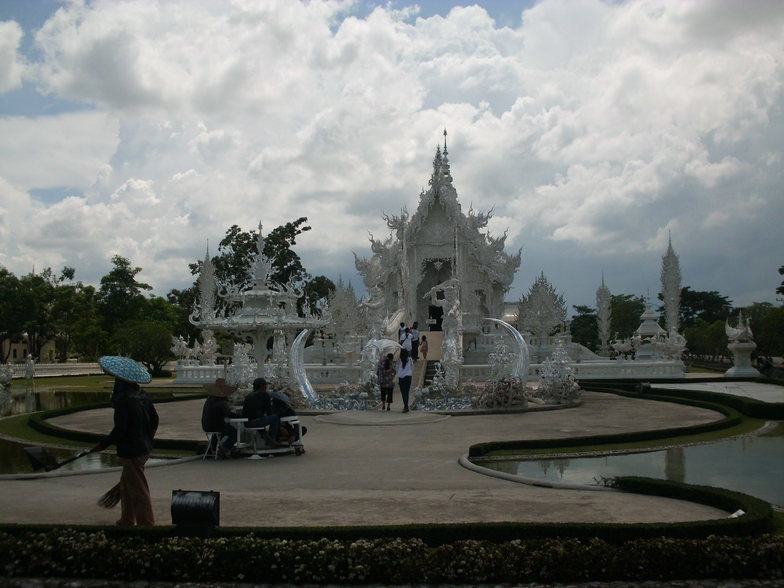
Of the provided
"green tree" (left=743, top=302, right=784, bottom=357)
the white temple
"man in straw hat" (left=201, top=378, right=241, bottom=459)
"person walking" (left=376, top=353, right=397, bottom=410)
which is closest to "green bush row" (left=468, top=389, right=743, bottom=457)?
"man in straw hat" (left=201, top=378, right=241, bottom=459)

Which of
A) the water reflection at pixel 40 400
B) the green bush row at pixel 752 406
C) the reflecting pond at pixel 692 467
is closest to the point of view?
the reflecting pond at pixel 692 467

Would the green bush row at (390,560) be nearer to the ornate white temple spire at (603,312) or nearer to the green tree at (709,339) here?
the ornate white temple spire at (603,312)

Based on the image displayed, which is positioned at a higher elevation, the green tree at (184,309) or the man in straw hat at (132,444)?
the green tree at (184,309)

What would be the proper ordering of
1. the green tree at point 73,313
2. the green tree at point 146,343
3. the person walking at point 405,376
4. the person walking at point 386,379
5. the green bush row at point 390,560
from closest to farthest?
1. the green bush row at point 390,560
2. the person walking at point 405,376
3. the person walking at point 386,379
4. the green tree at point 146,343
5. the green tree at point 73,313

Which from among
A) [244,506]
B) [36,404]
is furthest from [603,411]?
[36,404]

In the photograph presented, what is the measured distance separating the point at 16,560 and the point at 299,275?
4770 cm

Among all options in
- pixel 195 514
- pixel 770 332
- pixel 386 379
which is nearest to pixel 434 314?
pixel 770 332

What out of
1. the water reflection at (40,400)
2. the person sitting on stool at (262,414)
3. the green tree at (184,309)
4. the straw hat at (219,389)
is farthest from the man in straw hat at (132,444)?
the green tree at (184,309)

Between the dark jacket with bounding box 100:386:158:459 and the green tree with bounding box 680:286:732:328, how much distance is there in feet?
265

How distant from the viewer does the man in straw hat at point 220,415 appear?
11242mm

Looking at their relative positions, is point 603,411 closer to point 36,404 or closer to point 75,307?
point 36,404

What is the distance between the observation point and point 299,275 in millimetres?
53688

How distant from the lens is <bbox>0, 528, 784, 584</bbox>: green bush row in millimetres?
5965

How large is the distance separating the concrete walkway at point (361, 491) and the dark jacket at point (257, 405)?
2.66ft
